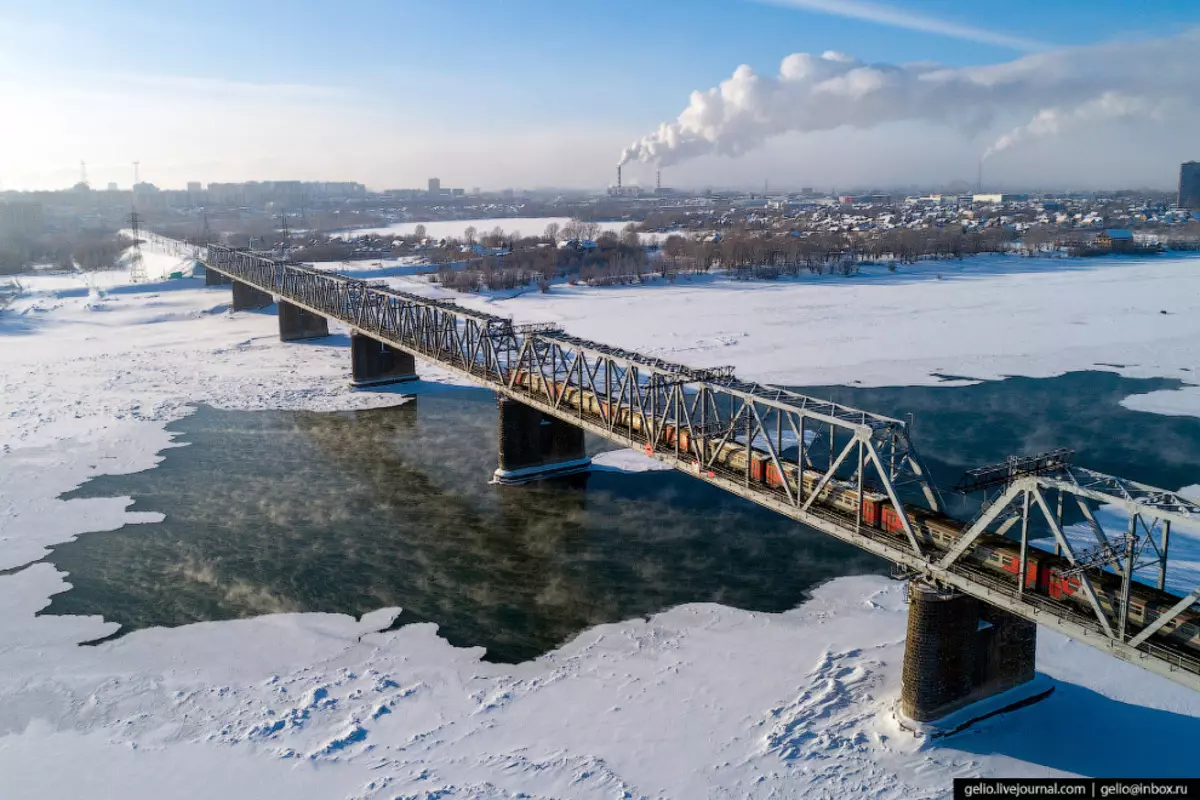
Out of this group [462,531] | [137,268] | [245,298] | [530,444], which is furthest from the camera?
[137,268]

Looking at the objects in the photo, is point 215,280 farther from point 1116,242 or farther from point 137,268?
point 1116,242

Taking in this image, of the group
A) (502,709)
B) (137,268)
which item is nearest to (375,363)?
(502,709)

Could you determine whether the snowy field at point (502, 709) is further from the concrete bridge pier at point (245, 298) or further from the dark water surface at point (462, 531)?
the concrete bridge pier at point (245, 298)

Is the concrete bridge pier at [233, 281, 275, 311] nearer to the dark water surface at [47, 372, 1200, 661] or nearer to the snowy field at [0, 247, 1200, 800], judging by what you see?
the dark water surface at [47, 372, 1200, 661]

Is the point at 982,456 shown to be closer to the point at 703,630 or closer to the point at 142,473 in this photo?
the point at 703,630

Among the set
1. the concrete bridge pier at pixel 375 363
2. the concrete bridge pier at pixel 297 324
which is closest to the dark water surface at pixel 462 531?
the concrete bridge pier at pixel 375 363

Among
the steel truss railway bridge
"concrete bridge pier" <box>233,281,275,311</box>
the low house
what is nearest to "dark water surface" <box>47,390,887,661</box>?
the steel truss railway bridge

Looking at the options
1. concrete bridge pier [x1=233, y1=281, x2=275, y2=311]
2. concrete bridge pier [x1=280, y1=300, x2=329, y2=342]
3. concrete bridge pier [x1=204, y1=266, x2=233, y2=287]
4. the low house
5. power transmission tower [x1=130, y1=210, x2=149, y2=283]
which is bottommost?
concrete bridge pier [x1=280, y1=300, x2=329, y2=342]
